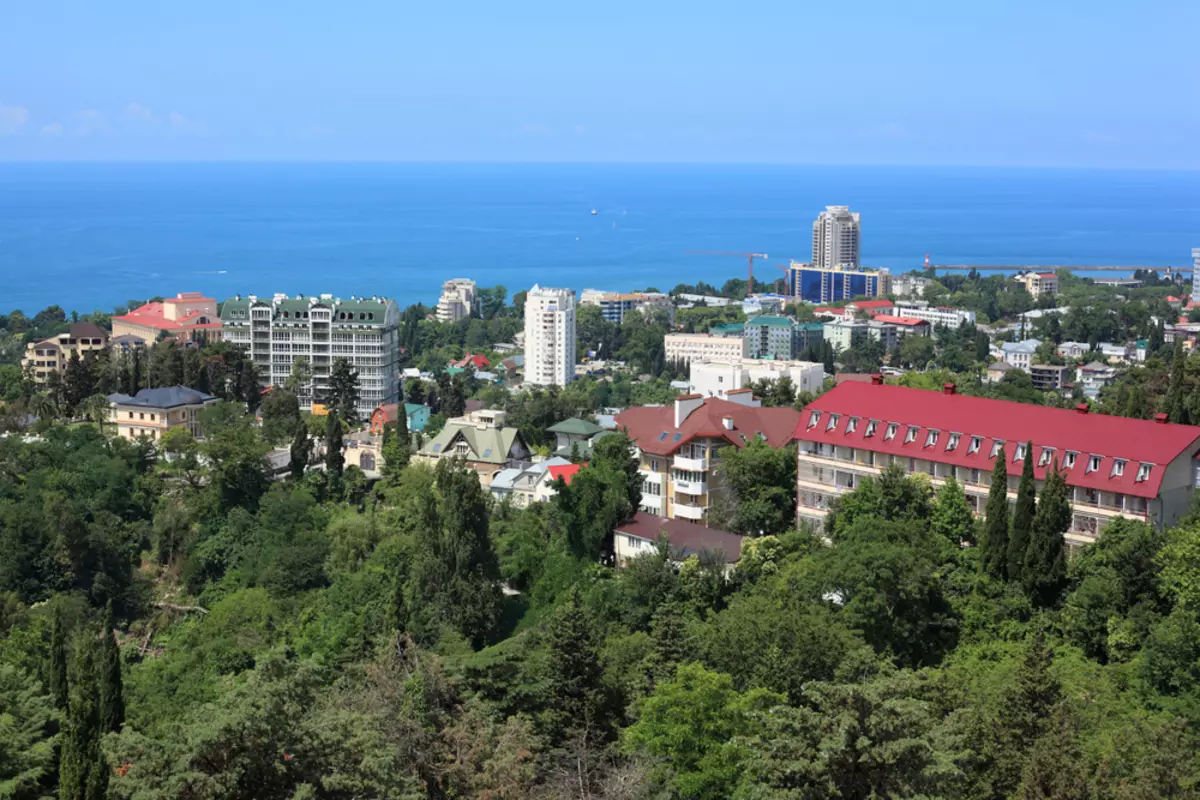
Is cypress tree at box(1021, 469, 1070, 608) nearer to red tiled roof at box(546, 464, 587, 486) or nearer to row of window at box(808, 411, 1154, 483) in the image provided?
row of window at box(808, 411, 1154, 483)

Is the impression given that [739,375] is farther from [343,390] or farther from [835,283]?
[835,283]

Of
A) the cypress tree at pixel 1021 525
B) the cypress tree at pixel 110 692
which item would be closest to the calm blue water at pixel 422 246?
the cypress tree at pixel 110 692

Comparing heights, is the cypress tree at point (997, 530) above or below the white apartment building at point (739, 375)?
above

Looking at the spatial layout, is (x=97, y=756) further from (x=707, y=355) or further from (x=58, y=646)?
(x=707, y=355)

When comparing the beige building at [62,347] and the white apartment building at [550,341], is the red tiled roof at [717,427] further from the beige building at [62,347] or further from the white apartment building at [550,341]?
the white apartment building at [550,341]

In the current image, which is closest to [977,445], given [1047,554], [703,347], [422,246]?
[1047,554]

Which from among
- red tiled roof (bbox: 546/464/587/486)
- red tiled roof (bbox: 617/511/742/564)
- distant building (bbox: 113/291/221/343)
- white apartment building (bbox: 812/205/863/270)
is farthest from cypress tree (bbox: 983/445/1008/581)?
white apartment building (bbox: 812/205/863/270)

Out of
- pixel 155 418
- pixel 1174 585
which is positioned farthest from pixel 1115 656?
pixel 155 418
